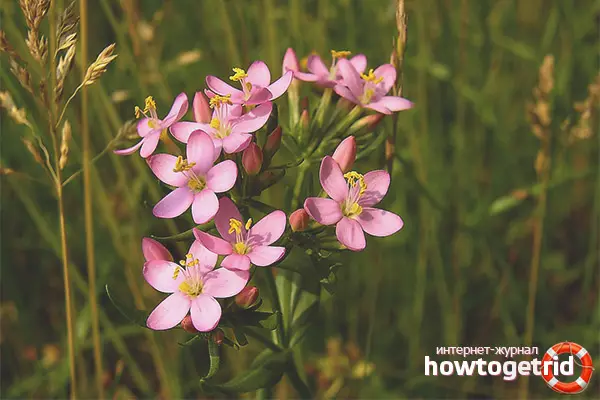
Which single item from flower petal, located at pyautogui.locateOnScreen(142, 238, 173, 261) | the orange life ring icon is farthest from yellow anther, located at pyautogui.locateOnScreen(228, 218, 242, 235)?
the orange life ring icon

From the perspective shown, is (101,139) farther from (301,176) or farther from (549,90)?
(549,90)

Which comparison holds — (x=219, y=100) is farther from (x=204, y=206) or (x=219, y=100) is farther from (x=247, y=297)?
(x=247, y=297)

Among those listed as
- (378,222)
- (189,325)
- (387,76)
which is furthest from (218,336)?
(387,76)

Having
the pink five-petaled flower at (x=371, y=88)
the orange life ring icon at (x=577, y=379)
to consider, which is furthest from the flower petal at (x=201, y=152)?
the orange life ring icon at (x=577, y=379)

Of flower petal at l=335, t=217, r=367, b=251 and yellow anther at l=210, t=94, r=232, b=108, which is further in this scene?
yellow anther at l=210, t=94, r=232, b=108

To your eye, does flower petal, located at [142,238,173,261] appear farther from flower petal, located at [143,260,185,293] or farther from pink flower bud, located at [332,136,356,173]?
pink flower bud, located at [332,136,356,173]

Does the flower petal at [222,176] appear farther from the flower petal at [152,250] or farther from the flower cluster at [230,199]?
the flower petal at [152,250]
